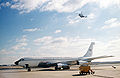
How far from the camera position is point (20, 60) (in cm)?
3959

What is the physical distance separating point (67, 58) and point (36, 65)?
42.3ft

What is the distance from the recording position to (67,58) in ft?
164

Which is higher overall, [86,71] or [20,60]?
[20,60]

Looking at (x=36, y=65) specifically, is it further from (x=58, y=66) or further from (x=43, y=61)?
(x=58, y=66)

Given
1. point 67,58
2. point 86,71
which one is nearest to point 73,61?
point 67,58

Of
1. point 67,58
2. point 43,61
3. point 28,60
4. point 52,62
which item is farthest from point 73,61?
point 28,60

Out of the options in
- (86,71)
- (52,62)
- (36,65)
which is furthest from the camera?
(52,62)

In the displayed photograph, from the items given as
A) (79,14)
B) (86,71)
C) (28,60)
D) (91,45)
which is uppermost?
(79,14)

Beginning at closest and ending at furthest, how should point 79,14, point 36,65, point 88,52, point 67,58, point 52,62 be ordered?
point 79,14, point 36,65, point 52,62, point 67,58, point 88,52

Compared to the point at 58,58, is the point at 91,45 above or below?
above

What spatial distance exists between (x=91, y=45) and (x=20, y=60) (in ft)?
117

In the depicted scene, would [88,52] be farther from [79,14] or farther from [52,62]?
[79,14]

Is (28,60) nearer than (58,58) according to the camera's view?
Yes

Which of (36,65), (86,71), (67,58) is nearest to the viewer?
(86,71)
